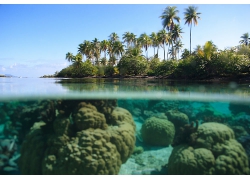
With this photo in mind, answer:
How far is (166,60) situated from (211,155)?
30.3m

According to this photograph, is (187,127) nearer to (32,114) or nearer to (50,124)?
(50,124)

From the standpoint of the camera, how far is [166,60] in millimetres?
35375

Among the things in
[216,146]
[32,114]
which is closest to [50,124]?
[32,114]

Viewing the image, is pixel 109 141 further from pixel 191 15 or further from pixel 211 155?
pixel 191 15

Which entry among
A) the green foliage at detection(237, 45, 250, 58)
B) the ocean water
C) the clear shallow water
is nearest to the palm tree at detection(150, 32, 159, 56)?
the green foliage at detection(237, 45, 250, 58)

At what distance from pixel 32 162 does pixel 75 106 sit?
1.82 meters

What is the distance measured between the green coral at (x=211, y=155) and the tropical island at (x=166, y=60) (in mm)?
20331

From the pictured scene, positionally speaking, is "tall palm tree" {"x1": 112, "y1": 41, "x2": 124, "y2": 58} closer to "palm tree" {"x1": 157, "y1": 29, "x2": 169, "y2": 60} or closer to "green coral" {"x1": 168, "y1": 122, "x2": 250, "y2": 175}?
"palm tree" {"x1": 157, "y1": 29, "x2": 169, "y2": 60}

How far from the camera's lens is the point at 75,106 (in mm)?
6406

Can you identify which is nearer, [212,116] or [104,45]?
[212,116]

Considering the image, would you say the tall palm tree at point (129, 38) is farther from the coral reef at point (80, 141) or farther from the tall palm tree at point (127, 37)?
the coral reef at point (80, 141)

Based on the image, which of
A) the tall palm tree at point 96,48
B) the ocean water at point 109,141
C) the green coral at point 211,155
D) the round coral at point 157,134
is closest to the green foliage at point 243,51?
the ocean water at point 109,141

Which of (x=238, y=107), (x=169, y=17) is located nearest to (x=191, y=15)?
(x=169, y=17)

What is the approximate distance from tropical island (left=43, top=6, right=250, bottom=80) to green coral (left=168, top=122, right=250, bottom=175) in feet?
66.7
